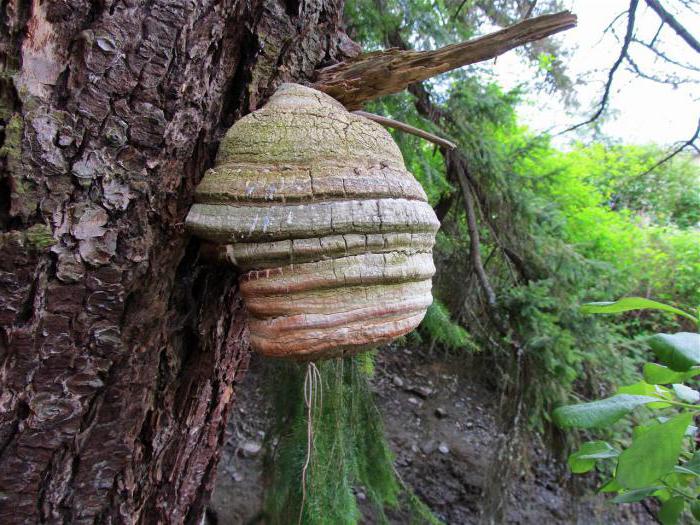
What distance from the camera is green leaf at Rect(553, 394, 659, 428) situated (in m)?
0.73

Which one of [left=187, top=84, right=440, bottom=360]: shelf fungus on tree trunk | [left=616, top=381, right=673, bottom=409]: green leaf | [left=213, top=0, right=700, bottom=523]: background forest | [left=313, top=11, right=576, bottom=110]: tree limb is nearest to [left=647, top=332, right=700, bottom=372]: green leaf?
[left=616, top=381, right=673, bottom=409]: green leaf

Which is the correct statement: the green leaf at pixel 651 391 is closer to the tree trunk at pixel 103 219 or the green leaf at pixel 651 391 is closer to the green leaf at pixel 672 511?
the green leaf at pixel 672 511

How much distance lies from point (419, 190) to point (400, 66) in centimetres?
32

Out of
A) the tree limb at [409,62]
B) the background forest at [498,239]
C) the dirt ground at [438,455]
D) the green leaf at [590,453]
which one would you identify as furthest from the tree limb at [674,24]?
the dirt ground at [438,455]

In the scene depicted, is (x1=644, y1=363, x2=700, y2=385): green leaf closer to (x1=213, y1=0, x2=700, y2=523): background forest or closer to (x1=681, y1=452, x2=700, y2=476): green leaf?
(x1=681, y1=452, x2=700, y2=476): green leaf

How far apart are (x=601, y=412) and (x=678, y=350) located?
17 cm

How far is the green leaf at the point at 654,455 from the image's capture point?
0.64 m

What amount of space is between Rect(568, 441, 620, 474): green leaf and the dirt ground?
1.57 metres

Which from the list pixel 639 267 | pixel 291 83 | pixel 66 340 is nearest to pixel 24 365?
pixel 66 340

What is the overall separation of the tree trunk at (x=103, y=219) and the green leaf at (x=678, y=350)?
841 millimetres

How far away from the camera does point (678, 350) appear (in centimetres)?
68

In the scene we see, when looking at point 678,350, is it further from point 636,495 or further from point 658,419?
point 636,495

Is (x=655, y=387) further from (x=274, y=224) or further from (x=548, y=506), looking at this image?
(x=548, y=506)

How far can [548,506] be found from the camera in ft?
11.1
